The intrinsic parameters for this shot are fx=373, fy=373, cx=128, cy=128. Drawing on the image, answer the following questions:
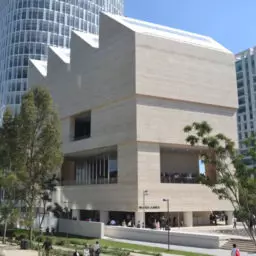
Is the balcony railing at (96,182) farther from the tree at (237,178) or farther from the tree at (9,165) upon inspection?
the tree at (237,178)

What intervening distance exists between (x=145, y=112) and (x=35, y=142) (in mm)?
16847

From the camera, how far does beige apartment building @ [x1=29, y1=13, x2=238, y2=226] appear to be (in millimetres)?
43406

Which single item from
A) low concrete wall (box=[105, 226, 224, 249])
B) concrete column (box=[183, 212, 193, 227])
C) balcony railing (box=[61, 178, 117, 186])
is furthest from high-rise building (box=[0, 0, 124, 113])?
low concrete wall (box=[105, 226, 224, 249])

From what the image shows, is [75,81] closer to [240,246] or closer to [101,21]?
[101,21]

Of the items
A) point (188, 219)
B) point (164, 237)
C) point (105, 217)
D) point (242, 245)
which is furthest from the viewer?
point (105, 217)

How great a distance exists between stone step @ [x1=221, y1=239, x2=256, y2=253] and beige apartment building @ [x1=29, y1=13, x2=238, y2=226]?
44.7 ft

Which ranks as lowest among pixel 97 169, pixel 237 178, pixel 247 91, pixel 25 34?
pixel 237 178

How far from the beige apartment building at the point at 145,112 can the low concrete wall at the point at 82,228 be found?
505 centimetres

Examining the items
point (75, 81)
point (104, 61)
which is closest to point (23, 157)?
point (104, 61)

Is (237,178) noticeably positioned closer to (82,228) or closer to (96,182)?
(82,228)

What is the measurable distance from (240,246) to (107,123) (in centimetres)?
2417

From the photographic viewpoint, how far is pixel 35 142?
1192 inches

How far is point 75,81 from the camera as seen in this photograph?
180 ft

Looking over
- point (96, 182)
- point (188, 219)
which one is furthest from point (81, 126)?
point (188, 219)
